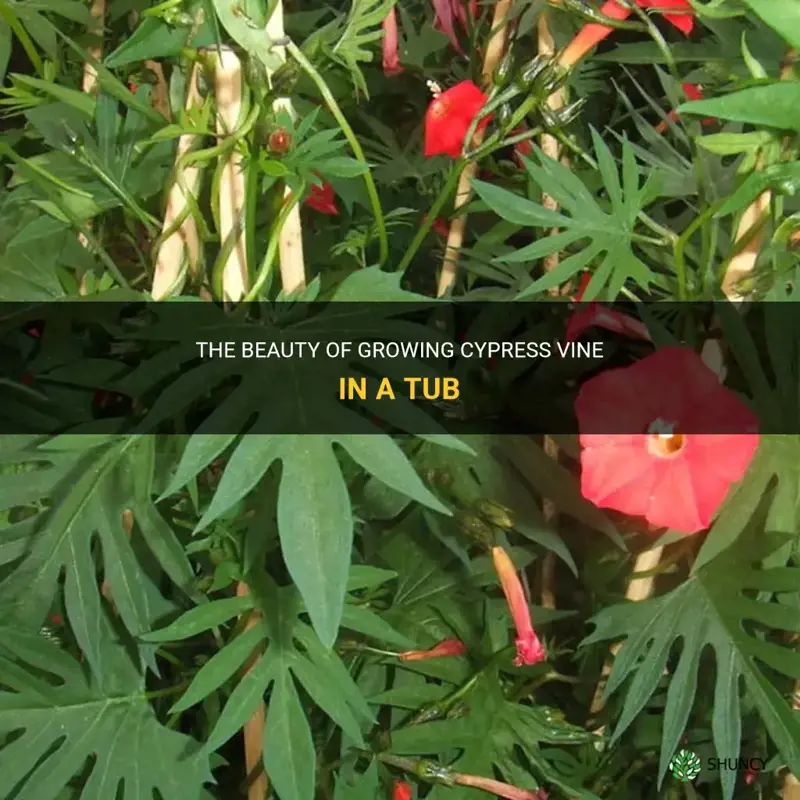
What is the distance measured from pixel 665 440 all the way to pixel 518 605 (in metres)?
0.14

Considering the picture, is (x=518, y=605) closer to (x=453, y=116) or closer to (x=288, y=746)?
(x=288, y=746)

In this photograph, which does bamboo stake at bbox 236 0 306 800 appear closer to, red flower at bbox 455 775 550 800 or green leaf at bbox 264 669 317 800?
green leaf at bbox 264 669 317 800

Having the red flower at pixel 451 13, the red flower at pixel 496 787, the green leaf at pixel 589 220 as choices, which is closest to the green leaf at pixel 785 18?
the green leaf at pixel 589 220

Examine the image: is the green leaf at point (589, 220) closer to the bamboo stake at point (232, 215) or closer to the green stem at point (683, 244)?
the green stem at point (683, 244)

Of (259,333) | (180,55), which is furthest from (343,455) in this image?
(180,55)

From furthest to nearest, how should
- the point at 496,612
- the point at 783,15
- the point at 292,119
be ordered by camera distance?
the point at 496,612 < the point at 292,119 < the point at 783,15

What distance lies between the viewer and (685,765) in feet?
2.09

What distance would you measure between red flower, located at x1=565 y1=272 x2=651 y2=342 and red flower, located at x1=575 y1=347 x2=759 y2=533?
0.18ft

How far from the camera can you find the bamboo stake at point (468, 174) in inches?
23.7

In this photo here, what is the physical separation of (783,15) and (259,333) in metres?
0.28

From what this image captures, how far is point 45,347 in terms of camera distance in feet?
1.81

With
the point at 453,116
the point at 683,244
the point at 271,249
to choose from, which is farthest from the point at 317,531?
the point at 453,116

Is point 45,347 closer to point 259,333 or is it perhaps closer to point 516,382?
point 259,333

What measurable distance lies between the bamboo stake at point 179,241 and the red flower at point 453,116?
206 millimetres
